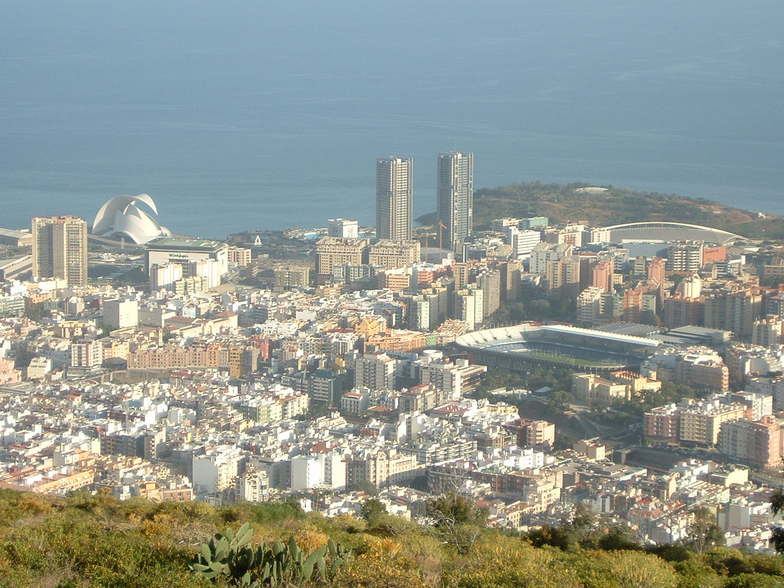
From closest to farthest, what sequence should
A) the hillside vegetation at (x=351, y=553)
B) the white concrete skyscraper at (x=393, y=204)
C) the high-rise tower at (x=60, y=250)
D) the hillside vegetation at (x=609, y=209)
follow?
the hillside vegetation at (x=351, y=553) → the high-rise tower at (x=60, y=250) → the white concrete skyscraper at (x=393, y=204) → the hillside vegetation at (x=609, y=209)

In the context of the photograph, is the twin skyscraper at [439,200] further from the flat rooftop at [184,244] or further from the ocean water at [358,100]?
the ocean water at [358,100]

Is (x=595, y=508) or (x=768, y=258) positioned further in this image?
(x=768, y=258)

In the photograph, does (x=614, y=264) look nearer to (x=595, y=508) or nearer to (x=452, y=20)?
(x=595, y=508)

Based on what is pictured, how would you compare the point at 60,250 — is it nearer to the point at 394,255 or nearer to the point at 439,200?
the point at 394,255

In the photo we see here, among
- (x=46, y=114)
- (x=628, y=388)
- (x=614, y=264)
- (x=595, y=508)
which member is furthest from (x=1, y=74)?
(x=595, y=508)

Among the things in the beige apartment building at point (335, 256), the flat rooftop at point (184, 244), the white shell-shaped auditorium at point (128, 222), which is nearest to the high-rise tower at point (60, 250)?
the flat rooftop at point (184, 244)
